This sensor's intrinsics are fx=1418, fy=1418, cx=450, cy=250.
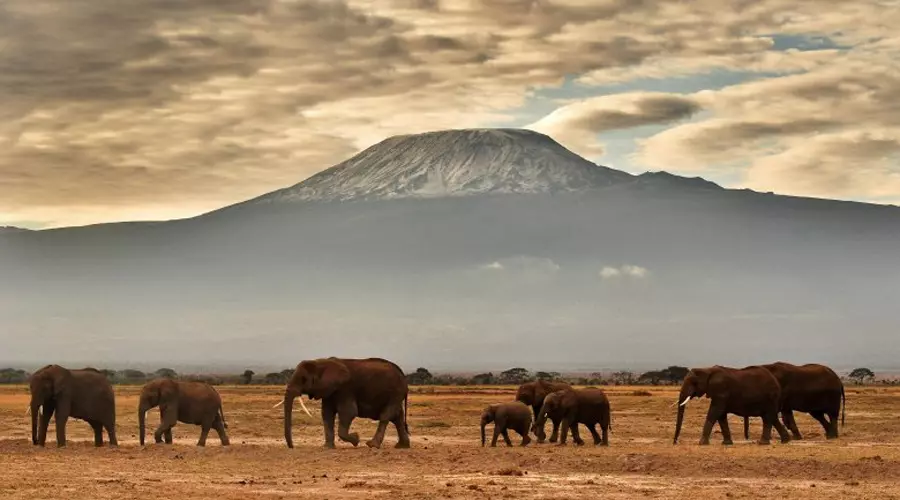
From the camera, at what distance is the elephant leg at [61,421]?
121 feet

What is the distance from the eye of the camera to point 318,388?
3616cm

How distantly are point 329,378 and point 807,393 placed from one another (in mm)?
14948

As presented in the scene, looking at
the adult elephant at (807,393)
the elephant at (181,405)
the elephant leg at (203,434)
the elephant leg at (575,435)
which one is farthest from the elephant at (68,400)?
A: the adult elephant at (807,393)

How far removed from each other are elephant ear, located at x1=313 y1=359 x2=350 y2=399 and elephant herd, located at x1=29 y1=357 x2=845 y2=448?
25 mm

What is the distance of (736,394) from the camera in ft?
130

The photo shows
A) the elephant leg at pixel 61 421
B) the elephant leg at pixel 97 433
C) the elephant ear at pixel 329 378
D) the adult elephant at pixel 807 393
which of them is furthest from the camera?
the adult elephant at pixel 807 393

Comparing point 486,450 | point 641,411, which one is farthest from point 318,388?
point 641,411

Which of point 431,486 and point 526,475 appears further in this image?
point 526,475

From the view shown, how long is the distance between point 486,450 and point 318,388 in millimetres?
4587

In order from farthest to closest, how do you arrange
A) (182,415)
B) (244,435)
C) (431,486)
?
(244,435) < (182,415) < (431,486)

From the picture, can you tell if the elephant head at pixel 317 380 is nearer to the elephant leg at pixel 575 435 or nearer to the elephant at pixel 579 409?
the elephant at pixel 579 409

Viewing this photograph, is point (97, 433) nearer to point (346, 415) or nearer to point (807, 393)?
point (346, 415)

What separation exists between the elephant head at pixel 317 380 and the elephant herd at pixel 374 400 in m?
0.03

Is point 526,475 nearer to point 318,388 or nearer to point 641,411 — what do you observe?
point 318,388
